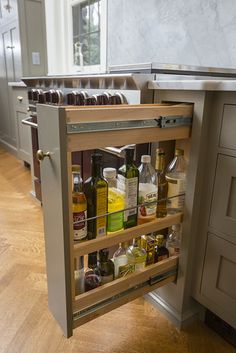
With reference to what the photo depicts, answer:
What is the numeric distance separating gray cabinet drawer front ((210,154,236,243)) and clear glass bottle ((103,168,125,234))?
0.28 metres

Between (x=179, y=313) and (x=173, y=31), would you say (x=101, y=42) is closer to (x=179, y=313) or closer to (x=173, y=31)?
(x=173, y=31)

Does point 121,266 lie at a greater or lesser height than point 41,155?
lesser

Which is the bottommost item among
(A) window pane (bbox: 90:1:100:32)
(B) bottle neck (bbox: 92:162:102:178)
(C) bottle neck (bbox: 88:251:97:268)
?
(C) bottle neck (bbox: 88:251:97:268)

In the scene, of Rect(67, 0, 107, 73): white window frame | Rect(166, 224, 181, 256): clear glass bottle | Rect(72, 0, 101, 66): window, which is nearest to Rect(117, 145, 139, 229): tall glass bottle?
Rect(166, 224, 181, 256): clear glass bottle

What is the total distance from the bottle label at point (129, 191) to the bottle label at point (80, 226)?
0.14 m

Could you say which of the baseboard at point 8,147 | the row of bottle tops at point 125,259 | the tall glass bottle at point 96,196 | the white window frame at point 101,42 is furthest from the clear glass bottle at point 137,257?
the baseboard at point 8,147

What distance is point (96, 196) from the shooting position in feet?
2.43

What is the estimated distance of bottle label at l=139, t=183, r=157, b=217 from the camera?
2.82 feet

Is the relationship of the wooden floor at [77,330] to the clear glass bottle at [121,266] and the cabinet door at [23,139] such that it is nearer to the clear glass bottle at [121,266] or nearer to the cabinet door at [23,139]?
the clear glass bottle at [121,266]

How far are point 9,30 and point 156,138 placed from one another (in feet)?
8.88

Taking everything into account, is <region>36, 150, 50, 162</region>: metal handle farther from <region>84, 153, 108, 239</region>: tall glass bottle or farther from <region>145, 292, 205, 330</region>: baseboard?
<region>145, 292, 205, 330</region>: baseboard

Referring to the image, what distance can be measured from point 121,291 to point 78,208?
29 cm

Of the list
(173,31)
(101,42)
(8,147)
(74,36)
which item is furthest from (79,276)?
(8,147)

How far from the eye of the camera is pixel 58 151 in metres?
0.59
